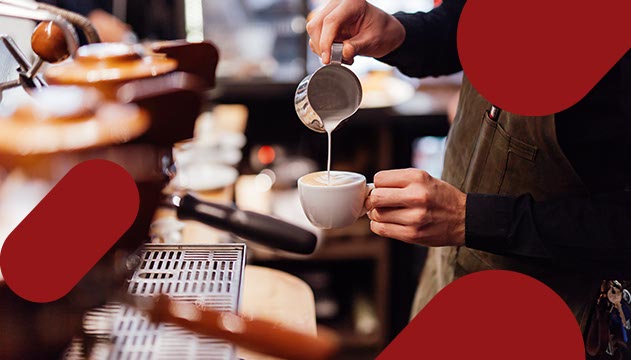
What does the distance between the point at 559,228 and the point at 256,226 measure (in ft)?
1.84

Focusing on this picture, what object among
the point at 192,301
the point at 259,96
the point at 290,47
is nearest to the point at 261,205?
the point at 259,96

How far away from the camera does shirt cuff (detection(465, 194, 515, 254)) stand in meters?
1.14

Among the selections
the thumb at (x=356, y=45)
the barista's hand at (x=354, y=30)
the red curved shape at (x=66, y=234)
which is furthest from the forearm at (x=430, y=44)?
the red curved shape at (x=66, y=234)

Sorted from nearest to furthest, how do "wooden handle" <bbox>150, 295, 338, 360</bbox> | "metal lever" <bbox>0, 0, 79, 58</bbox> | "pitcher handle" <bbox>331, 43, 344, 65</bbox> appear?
"wooden handle" <bbox>150, 295, 338, 360</bbox> → "metal lever" <bbox>0, 0, 79, 58</bbox> → "pitcher handle" <bbox>331, 43, 344, 65</bbox>

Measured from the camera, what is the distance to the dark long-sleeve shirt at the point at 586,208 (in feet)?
3.67

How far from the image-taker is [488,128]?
53.1 inches

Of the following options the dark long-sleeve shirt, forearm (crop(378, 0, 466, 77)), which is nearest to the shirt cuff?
the dark long-sleeve shirt

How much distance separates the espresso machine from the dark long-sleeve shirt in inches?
15.4

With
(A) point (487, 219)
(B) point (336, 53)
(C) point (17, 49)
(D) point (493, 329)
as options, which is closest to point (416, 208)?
(A) point (487, 219)

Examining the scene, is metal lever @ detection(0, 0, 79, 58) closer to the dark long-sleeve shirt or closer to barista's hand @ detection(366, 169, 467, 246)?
barista's hand @ detection(366, 169, 467, 246)

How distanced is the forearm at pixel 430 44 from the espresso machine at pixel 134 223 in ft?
1.81

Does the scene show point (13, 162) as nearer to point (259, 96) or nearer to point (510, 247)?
point (510, 247)

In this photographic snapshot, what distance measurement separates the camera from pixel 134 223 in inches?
35.4

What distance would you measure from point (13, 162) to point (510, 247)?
844 mm
